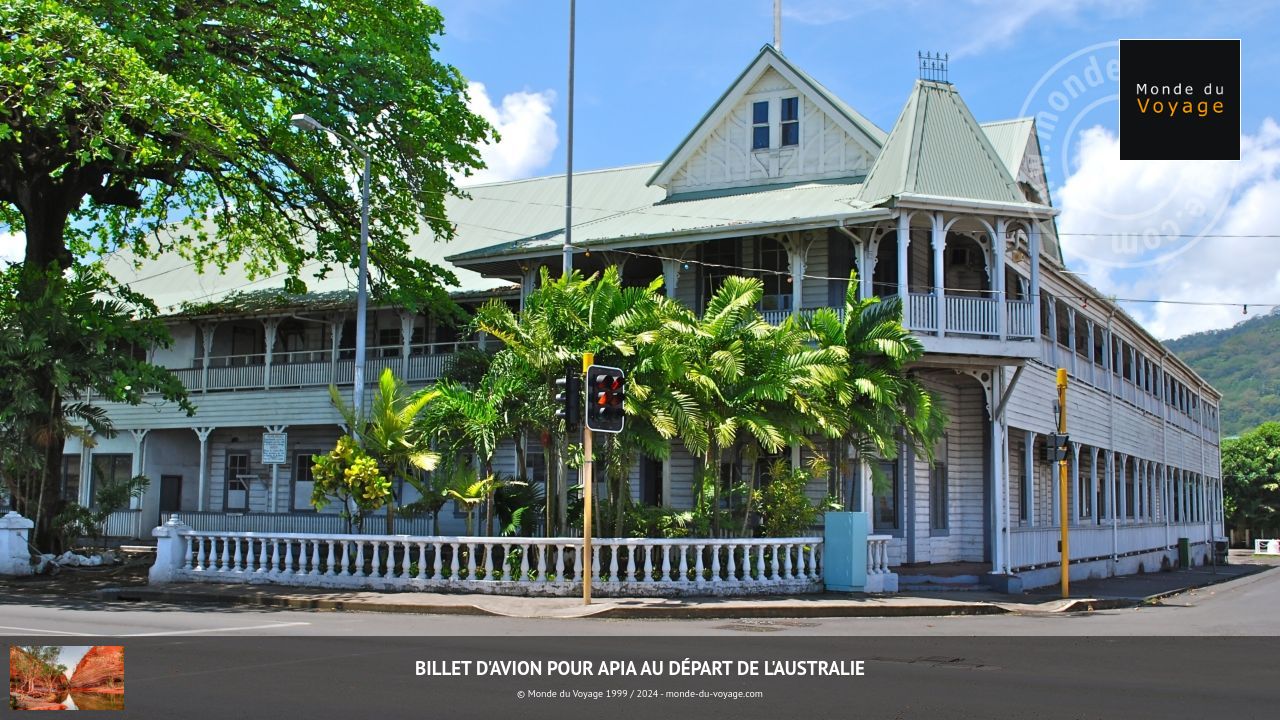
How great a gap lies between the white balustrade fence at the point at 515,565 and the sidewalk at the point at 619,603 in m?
0.36

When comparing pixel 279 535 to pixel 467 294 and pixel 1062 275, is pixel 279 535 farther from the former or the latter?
pixel 1062 275

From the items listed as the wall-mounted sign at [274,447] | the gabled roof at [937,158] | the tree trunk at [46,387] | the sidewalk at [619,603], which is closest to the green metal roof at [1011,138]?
the gabled roof at [937,158]

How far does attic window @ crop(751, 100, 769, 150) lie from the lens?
27.3m

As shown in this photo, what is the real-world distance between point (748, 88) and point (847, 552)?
1181 centimetres

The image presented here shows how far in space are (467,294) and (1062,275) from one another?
14.3 meters

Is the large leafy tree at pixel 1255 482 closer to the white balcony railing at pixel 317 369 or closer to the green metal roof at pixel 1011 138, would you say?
the green metal roof at pixel 1011 138

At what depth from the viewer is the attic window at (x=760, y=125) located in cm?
2728

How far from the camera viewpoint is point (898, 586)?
21797 millimetres

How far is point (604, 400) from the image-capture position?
56.2 ft

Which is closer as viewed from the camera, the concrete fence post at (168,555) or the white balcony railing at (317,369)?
the concrete fence post at (168,555)

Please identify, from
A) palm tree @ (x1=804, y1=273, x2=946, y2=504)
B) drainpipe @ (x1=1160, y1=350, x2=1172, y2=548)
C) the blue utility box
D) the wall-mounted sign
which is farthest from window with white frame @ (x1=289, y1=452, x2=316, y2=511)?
drainpipe @ (x1=1160, y1=350, x2=1172, y2=548)

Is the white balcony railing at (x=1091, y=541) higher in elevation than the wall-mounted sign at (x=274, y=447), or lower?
lower
